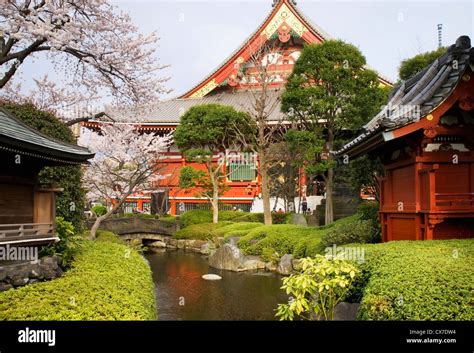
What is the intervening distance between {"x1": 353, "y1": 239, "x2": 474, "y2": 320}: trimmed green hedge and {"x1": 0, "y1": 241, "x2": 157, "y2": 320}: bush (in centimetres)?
361

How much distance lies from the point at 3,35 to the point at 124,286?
327 inches

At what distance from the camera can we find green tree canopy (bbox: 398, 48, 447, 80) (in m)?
18.7

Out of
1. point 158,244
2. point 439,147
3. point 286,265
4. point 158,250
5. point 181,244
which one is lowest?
point 158,250

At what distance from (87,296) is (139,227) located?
18324 millimetres

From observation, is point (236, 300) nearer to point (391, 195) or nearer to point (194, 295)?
point (194, 295)

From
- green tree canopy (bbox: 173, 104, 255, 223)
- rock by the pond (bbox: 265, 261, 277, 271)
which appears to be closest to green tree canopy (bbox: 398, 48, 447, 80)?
green tree canopy (bbox: 173, 104, 255, 223)

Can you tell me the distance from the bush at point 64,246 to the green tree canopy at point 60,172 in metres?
2.61

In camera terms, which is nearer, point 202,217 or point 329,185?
point 329,185

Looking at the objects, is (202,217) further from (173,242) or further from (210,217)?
(173,242)

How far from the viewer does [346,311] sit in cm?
864

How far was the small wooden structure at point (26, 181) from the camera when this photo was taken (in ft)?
26.6

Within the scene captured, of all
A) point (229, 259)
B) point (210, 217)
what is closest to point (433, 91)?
point (229, 259)

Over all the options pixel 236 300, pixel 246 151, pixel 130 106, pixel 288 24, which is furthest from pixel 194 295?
pixel 288 24

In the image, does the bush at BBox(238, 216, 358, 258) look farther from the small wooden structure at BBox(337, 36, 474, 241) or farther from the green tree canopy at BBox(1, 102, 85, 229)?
the green tree canopy at BBox(1, 102, 85, 229)
